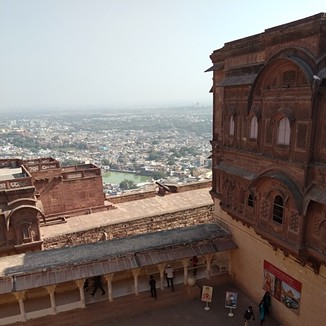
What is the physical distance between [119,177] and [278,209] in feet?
318

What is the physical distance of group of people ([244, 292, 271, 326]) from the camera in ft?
38.8


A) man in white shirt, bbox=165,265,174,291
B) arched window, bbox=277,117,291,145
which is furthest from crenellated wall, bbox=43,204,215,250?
arched window, bbox=277,117,291,145

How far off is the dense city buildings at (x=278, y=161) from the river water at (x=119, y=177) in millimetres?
86075

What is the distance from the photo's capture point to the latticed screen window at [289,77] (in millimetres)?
10258

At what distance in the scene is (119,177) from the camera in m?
107

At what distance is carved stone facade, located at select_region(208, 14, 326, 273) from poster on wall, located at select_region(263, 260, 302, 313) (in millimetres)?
1119

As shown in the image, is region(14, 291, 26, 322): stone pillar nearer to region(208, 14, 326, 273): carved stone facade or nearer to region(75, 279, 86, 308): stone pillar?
region(75, 279, 86, 308): stone pillar

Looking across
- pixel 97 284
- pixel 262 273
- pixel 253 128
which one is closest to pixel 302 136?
pixel 253 128

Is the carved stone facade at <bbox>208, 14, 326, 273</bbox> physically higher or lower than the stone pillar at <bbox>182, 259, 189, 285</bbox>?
higher

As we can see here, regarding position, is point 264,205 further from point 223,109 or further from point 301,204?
point 223,109

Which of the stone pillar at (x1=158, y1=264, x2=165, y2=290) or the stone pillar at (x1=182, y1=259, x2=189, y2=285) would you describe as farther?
the stone pillar at (x1=182, y1=259, x2=189, y2=285)

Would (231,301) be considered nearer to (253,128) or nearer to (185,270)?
(185,270)

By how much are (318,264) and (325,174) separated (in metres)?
2.91

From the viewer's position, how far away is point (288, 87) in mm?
10383
